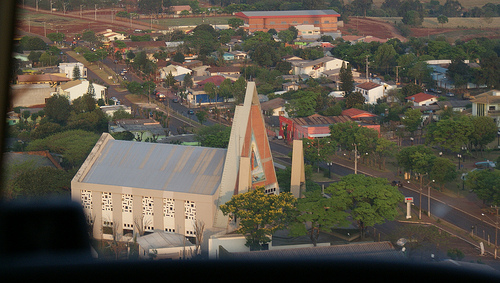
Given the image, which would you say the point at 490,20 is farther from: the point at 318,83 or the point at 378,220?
the point at 378,220

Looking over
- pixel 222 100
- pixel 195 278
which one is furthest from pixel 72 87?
pixel 195 278

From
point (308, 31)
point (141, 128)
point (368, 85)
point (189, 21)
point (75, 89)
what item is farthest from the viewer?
point (189, 21)

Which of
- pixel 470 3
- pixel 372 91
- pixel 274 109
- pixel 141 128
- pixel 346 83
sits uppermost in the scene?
pixel 470 3

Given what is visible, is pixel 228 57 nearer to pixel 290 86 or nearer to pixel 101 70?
pixel 101 70

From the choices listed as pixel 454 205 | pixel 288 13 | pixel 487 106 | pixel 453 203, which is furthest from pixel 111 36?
pixel 454 205

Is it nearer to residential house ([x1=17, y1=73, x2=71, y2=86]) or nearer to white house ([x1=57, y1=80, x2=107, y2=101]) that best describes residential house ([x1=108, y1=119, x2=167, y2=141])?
white house ([x1=57, y1=80, x2=107, y2=101])

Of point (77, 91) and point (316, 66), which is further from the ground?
point (316, 66)

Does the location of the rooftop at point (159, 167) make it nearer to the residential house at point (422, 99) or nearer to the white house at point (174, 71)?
the residential house at point (422, 99)
